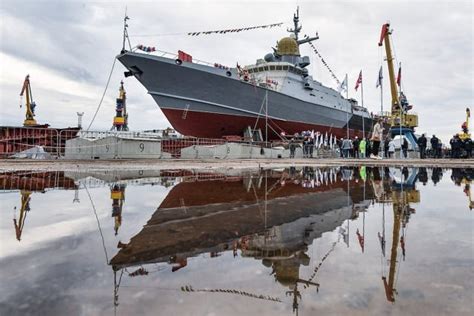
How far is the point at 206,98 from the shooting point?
24781 millimetres

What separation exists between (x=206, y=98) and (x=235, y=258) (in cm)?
2355

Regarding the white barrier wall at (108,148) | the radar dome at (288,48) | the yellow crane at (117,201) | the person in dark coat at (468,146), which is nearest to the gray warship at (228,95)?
the radar dome at (288,48)

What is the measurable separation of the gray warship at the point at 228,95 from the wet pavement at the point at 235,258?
2100 cm

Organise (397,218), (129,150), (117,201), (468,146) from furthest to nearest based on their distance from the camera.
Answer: (468,146), (129,150), (117,201), (397,218)

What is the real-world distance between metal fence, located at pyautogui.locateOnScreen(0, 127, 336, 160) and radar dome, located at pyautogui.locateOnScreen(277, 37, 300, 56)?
13.3 metres

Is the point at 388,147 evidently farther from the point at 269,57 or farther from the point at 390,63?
the point at 269,57

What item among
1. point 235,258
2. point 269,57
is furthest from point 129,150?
point 269,57

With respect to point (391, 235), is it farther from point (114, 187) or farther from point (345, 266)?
point (114, 187)

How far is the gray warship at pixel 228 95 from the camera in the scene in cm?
2355

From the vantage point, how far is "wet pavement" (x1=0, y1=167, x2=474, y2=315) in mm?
1323

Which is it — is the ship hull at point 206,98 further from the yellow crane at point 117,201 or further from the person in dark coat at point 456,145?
the yellow crane at point 117,201

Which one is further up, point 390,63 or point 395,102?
point 390,63

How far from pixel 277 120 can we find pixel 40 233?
27.4m

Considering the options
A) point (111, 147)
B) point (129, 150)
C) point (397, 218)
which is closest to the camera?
point (397, 218)
